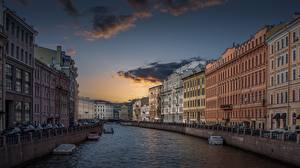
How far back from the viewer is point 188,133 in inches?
4363

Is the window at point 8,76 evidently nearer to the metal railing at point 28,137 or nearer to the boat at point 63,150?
the metal railing at point 28,137

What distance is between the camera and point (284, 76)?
218ft

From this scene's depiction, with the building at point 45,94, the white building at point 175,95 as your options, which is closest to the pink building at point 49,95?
the building at point 45,94

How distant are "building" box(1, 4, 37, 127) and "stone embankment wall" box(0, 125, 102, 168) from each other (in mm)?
8649

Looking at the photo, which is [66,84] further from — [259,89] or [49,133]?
[49,133]

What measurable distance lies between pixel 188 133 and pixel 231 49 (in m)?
Result: 24.6

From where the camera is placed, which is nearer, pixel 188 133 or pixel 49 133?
pixel 49 133

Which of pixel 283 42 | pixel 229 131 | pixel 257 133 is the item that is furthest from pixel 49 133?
pixel 283 42

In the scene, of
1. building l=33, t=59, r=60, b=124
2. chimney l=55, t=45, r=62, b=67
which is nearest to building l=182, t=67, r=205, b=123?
chimney l=55, t=45, r=62, b=67

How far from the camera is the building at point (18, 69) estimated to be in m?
61.8

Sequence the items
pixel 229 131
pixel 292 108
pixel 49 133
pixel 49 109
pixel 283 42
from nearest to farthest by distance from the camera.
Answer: pixel 49 133
pixel 292 108
pixel 283 42
pixel 229 131
pixel 49 109

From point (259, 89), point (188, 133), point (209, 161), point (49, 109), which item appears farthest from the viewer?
point (188, 133)

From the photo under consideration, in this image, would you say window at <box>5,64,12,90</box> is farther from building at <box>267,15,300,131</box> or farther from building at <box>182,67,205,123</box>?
building at <box>182,67,205,123</box>

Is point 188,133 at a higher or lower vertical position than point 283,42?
lower
